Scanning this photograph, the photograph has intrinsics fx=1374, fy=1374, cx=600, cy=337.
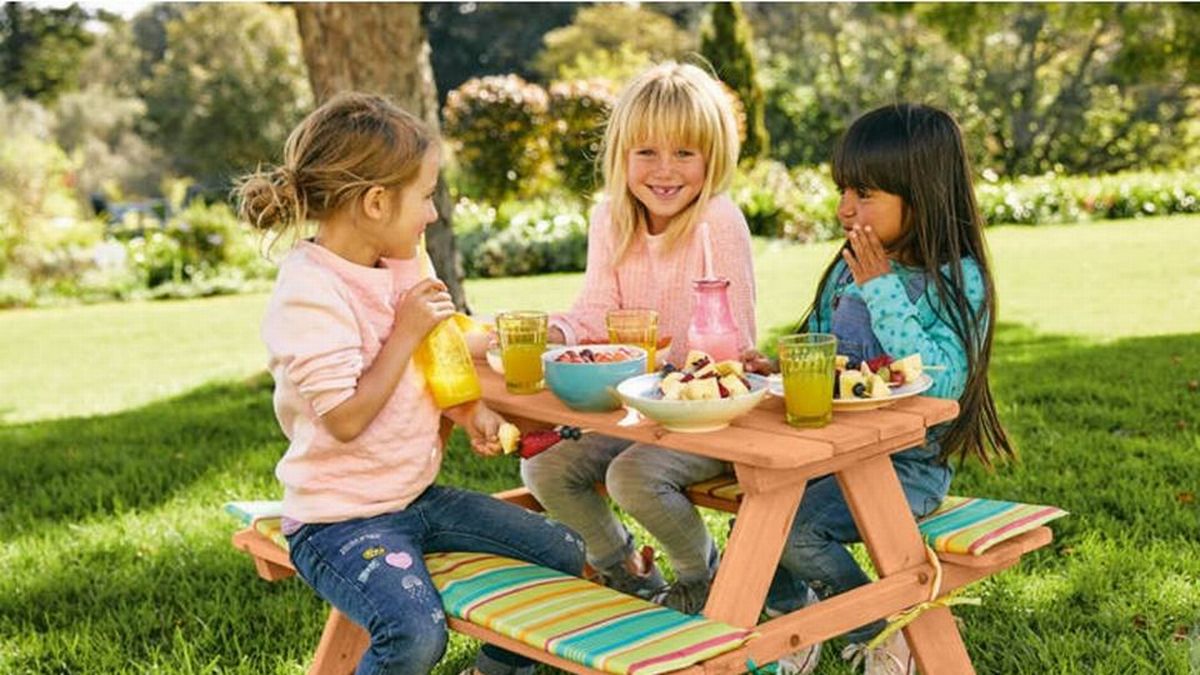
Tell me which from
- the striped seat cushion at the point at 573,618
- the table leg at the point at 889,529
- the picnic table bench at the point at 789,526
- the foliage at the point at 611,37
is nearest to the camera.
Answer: the striped seat cushion at the point at 573,618

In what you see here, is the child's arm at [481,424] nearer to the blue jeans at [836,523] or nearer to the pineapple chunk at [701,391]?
the pineapple chunk at [701,391]

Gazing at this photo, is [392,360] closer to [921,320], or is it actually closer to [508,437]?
[508,437]

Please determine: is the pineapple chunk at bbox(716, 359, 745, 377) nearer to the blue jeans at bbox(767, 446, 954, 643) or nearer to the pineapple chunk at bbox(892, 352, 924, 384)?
the pineapple chunk at bbox(892, 352, 924, 384)

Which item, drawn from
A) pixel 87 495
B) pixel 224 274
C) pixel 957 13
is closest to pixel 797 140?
pixel 957 13

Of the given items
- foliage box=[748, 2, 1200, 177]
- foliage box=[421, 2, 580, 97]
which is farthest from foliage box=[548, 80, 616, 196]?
foliage box=[421, 2, 580, 97]

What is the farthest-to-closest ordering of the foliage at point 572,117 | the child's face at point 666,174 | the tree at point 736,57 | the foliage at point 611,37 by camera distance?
the foliage at point 611,37 < the tree at point 736,57 < the foliage at point 572,117 < the child's face at point 666,174

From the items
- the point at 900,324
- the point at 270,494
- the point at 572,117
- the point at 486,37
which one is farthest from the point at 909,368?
the point at 486,37

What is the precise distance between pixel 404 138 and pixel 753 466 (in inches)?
38.5

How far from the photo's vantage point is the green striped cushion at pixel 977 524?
106 inches

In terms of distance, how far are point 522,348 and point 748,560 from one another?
2.21 feet

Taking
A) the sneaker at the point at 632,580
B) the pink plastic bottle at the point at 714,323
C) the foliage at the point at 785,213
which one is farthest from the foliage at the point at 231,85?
the pink plastic bottle at the point at 714,323

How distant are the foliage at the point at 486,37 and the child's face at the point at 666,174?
108 ft

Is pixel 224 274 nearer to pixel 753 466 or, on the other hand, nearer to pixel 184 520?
pixel 184 520

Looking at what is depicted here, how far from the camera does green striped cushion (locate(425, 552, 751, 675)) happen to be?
2.21 metres
